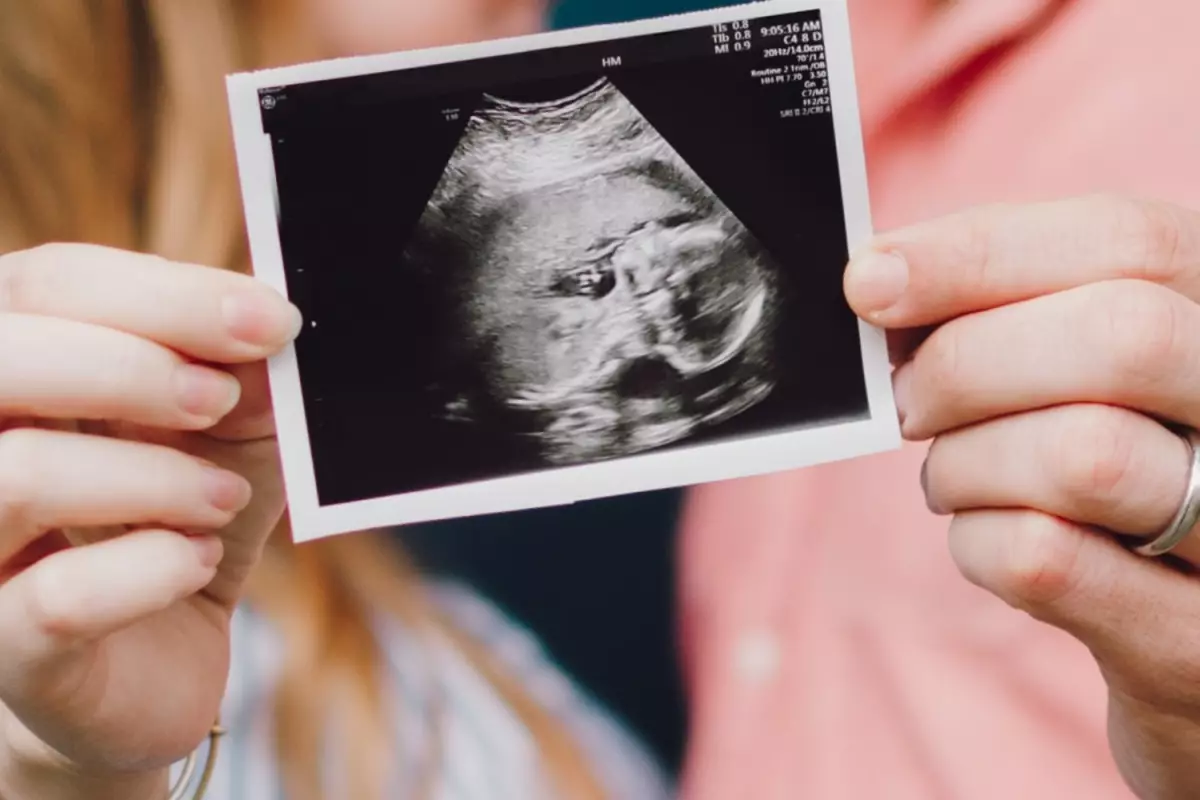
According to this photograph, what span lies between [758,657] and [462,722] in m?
0.28

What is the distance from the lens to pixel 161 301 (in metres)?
0.51

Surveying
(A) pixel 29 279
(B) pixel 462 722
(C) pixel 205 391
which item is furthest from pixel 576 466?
(B) pixel 462 722

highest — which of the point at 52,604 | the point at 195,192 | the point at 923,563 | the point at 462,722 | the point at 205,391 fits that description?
the point at 195,192

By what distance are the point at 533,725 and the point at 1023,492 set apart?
0.53 metres

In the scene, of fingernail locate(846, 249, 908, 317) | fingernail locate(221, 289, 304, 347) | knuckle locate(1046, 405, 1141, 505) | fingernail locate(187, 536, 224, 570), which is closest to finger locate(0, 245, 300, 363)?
fingernail locate(221, 289, 304, 347)

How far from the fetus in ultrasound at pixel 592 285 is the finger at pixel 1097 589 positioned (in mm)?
155

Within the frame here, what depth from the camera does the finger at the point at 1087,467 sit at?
0.49 metres

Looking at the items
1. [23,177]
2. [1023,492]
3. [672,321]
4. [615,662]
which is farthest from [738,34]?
[23,177]

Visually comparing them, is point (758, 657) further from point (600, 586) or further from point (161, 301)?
point (161, 301)

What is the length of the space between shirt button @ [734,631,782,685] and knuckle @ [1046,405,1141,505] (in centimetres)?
39

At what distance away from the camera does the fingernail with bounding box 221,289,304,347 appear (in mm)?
516

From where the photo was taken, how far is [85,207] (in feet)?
2.83

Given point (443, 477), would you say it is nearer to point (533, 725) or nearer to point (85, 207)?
point (533, 725)

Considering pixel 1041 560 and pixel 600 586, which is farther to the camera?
pixel 600 586
